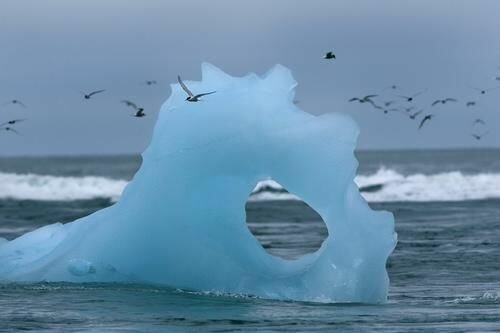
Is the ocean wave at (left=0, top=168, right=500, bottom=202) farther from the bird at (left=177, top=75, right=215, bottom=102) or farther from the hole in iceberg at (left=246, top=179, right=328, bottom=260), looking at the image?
the bird at (left=177, top=75, right=215, bottom=102)

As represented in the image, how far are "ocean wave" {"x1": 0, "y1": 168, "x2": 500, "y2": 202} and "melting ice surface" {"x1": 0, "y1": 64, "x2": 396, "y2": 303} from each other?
3532 centimetres

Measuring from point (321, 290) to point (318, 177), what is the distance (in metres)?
1.66

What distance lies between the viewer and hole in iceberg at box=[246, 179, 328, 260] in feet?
96.0

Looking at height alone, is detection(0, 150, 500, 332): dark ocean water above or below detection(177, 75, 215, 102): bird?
below

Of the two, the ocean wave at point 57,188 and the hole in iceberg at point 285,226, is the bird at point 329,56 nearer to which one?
the hole in iceberg at point 285,226

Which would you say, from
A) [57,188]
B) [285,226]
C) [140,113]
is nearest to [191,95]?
[140,113]

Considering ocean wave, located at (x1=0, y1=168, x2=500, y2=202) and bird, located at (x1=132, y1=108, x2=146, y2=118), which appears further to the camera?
ocean wave, located at (x1=0, y1=168, x2=500, y2=202)

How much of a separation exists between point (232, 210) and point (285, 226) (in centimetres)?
1894

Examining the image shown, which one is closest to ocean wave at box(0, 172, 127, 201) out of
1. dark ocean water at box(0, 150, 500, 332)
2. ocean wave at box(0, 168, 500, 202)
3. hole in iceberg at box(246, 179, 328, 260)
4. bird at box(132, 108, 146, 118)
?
ocean wave at box(0, 168, 500, 202)

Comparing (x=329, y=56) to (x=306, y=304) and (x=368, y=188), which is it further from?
(x=368, y=188)

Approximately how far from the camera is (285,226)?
38031mm

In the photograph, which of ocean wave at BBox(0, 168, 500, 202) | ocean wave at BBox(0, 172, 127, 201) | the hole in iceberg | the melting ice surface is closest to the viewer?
the melting ice surface

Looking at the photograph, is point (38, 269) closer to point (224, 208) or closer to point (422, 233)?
point (224, 208)

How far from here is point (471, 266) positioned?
24.5m
